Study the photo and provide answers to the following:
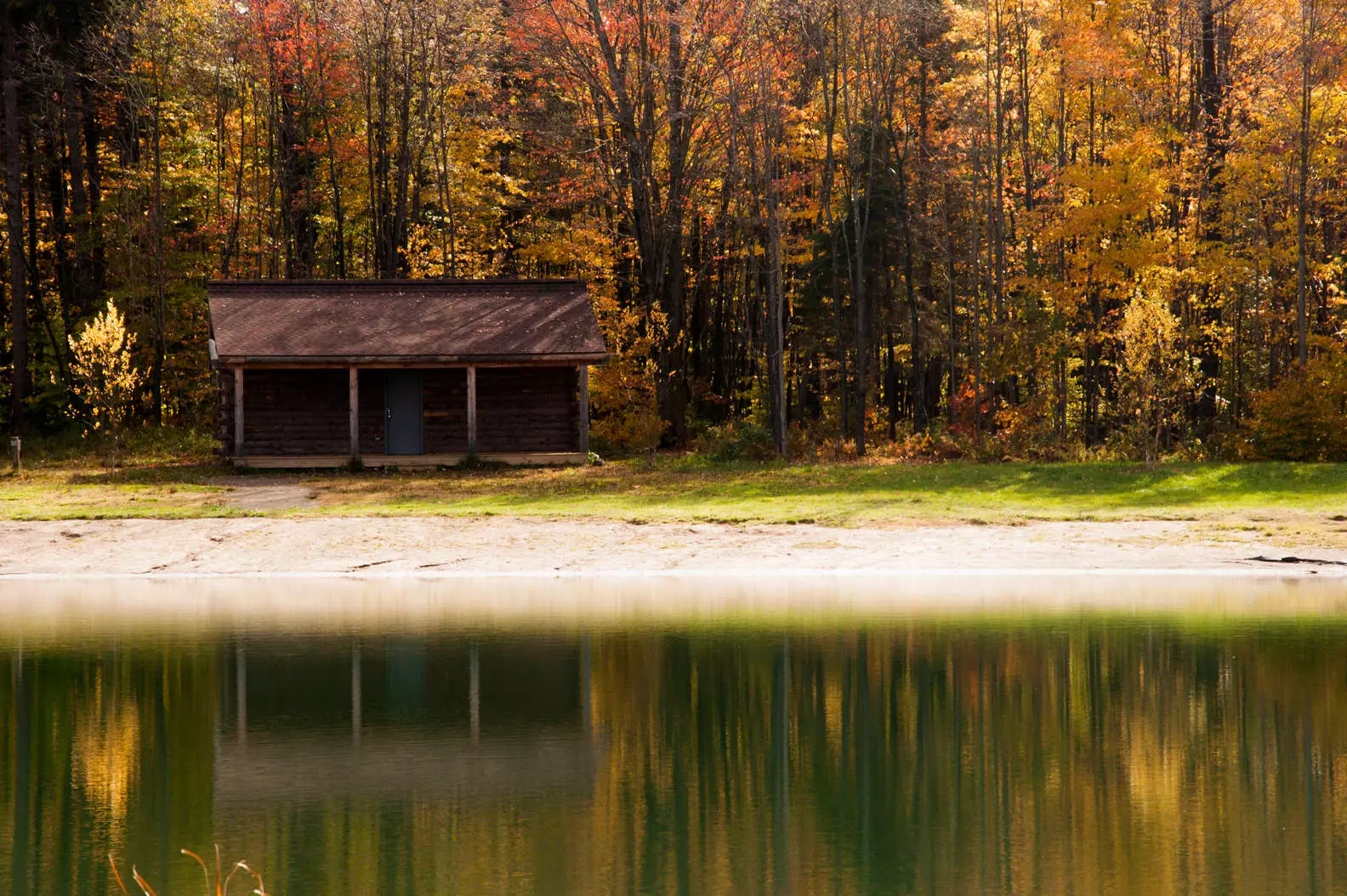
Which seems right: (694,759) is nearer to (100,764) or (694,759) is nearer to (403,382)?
(100,764)

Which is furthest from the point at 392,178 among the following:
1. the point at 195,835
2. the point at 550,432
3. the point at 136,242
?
the point at 195,835

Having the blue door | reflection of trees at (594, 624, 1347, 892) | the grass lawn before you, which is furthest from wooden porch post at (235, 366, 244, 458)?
reflection of trees at (594, 624, 1347, 892)

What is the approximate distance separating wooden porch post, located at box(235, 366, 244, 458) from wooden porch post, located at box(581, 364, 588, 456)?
24.5 ft

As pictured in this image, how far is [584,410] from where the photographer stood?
1385 inches

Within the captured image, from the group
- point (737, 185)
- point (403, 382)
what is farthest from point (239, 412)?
point (737, 185)

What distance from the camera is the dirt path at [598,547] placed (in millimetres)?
19250

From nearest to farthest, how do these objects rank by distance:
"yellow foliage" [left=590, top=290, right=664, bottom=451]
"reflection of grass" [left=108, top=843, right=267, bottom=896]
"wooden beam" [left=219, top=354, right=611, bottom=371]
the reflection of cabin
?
1. "reflection of grass" [left=108, top=843, right=267, bottom=896]
2. the reflection of cabin
3. "wooden beam" [left=219, top=354, right=611, bottom=371]
4. "yellow foliage" [left=590, top=290, right=664, bottom=451]

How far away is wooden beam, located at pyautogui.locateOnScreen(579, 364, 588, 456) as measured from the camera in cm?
3509

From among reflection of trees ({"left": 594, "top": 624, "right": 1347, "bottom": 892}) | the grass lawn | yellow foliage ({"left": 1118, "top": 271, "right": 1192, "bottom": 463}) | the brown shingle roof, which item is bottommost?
reflection of trees ({"left": 594, "top": 624, "right": 1347, "bottom": 892})

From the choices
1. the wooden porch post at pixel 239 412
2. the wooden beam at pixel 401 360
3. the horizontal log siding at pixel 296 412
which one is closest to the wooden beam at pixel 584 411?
the wooden beam at pixel 401 360

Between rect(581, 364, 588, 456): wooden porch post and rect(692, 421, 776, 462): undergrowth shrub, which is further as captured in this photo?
rect(581, 364, 588, 456): wooden porch post

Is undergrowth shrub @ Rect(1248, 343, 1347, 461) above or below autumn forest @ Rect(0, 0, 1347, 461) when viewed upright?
below

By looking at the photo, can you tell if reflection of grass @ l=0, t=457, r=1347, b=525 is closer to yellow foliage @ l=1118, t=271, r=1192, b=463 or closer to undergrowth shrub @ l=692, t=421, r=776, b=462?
yellow foliage @ l=1118, t=271, r=1192, b=463

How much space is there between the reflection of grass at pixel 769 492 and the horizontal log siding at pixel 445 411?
348 centimetres
